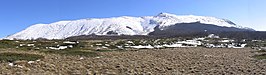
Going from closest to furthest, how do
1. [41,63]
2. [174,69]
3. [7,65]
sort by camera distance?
1. [7,65]
2. [41,63]
3. [174,69]

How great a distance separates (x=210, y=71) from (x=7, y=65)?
15.1 m

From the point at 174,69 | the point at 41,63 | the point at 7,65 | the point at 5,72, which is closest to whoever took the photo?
the point at 5,72

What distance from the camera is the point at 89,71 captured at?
2708cm

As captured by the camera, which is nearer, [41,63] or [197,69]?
[41,63]

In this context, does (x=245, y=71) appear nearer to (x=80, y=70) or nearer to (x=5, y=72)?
(x=80, y=70)

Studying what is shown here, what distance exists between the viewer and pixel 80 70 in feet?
89.4

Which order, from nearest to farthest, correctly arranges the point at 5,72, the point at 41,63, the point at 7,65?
the point at 5,72 → the point at 7,65 → the point at 41,63

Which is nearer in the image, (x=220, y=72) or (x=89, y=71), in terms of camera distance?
(x=89, y=71)

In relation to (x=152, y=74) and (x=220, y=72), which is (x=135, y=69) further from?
(x=220, y=72)

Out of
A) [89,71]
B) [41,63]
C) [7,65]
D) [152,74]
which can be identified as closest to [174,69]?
[152,74]

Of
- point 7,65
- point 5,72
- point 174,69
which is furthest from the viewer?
point 174,69

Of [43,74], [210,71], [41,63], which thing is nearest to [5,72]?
[43,74]

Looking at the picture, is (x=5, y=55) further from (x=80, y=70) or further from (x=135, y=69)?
(x=135, y=69)

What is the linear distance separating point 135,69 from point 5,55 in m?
11.3
